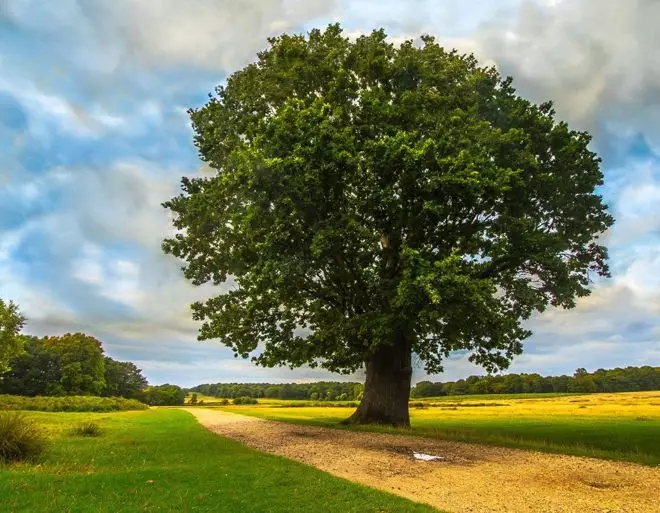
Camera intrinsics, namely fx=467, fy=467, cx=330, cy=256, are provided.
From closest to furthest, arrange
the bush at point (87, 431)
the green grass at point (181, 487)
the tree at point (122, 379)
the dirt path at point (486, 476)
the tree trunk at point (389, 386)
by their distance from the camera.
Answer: the green grass at point (181, 487) < the dirt path at point (486, 476) < the bush at point (87, 431) < the tree trunk at point (389, 386) < the tree at point (122, 379)

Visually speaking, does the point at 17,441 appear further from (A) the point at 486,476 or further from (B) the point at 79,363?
(B) the point at 79,363

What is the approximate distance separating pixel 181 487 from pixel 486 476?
8.68 metres

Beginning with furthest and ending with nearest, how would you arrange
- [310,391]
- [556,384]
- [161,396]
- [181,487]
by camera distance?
[310,391] → [161,396] → [556,384] → [181,487]

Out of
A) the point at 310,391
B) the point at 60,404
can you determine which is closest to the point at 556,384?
the point at 310,391

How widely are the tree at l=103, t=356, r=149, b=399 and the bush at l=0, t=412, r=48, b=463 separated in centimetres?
12052

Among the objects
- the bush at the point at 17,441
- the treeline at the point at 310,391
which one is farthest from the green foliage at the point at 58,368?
the bush at the point at 17,441

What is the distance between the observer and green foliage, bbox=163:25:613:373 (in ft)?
67.1

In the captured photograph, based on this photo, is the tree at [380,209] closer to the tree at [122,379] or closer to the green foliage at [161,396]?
the tree at [122,379]

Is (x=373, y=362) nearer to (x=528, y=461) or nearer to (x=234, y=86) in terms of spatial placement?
(x=528, y=461)

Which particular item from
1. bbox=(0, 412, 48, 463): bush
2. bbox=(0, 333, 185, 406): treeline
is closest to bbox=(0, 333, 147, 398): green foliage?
bbox=(0, 333, 185, 406): treeline

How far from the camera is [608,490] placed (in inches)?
484

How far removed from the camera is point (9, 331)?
5347 cm

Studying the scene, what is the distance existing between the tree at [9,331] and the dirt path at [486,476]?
46.0 meters

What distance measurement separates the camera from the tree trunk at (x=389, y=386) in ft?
91.3
